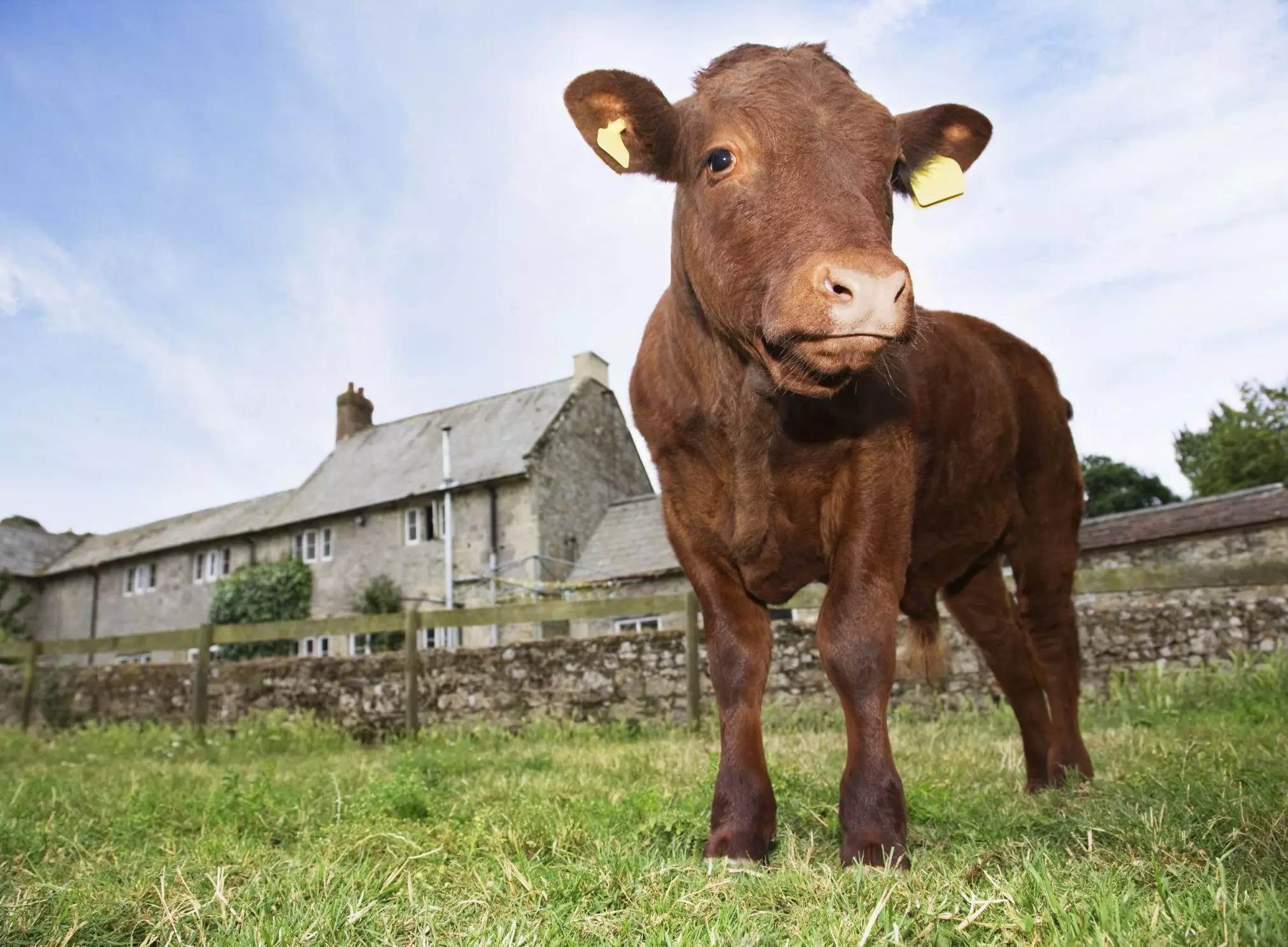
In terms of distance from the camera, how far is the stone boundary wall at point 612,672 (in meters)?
8.99

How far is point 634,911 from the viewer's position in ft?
6.25

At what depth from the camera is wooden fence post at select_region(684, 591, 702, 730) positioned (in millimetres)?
8758

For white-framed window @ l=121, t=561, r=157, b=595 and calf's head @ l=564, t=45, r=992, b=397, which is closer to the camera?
calf's head @ l=564, t=45, r=992, b=397

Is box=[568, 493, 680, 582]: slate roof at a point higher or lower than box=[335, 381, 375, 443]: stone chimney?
lower

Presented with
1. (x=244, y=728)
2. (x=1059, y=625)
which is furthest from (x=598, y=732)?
(x=1059, y=625)

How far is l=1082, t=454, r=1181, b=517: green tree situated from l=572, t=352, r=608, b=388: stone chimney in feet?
85.7

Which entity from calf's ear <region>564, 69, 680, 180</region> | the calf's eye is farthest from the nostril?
calf's ear <region>564, 69, 680, 180</region>

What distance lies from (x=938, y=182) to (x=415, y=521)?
25873mm

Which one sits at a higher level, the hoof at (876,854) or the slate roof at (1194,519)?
the slate roof at (1194,519)

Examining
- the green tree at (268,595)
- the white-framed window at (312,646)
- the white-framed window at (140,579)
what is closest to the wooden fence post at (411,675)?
the white-framed window at (312,646)

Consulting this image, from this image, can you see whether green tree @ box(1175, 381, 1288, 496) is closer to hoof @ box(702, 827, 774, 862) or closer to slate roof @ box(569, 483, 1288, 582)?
slate roof @ box(569, 483, 1288, 582)

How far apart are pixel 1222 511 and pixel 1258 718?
Answer: 14.3m

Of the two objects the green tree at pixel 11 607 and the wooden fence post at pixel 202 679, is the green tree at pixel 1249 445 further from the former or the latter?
the green tree at pixel 11 607

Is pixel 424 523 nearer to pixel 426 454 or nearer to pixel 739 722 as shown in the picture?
pixel 426 454
